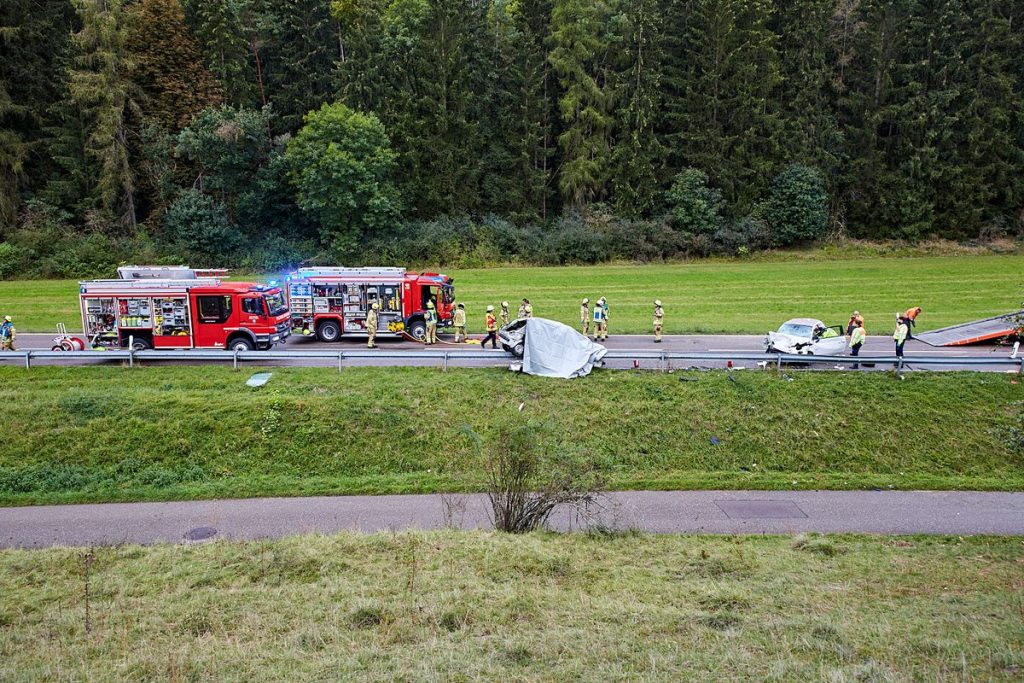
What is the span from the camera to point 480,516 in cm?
1474

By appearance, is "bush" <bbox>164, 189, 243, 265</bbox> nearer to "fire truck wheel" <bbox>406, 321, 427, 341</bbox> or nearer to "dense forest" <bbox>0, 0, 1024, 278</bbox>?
"dense forest" <bbox>0, 0, 1024, 278</bbox>

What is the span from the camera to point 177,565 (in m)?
11.1

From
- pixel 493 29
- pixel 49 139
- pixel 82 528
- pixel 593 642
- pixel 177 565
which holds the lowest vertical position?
pixel 82 528

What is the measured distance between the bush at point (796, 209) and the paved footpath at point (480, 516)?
37718mm

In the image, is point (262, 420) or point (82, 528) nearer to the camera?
point (82, 528)

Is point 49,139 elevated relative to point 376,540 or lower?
elevated

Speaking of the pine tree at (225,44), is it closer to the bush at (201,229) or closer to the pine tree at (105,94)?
the pine tree at (105,94)

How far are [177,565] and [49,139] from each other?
50695mm

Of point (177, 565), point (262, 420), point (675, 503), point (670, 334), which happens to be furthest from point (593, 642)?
point (670, 334)

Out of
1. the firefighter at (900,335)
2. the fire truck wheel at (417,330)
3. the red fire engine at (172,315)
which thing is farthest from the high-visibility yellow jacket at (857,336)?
the red fire engine at (172,315)

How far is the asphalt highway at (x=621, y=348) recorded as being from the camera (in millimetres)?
22703

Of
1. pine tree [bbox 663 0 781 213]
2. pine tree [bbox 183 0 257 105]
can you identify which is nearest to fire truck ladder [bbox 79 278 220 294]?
pine tree [bbox 183 0 257 105]

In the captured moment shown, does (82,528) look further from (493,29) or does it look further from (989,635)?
(493,29)

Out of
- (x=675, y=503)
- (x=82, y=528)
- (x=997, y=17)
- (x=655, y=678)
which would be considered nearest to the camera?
(x=655, y=678)
